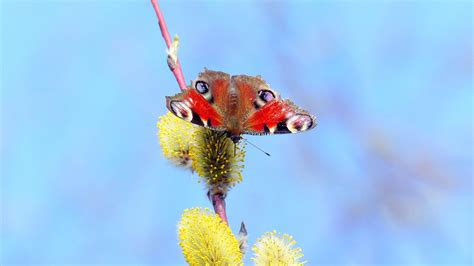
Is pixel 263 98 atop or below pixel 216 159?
atop

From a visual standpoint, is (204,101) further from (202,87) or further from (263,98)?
(263,98)

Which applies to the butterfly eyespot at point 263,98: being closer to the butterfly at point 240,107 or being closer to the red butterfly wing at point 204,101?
the butterfly at point 240,107

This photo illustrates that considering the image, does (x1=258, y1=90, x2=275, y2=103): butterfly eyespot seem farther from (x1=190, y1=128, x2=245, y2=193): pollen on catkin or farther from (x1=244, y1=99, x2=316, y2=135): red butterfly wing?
(x1=190, y1=128, x2=245, y2=193): pollen on catkin

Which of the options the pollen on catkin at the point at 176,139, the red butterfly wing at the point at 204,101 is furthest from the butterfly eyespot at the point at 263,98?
the pollen on catkin at the point at 176,139

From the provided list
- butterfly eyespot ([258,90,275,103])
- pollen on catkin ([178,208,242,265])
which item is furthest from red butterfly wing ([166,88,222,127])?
pollen on catkin ([178,208,242,265])

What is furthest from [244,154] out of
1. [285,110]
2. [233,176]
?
[285,110]

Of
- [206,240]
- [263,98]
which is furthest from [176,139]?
[206,240]
